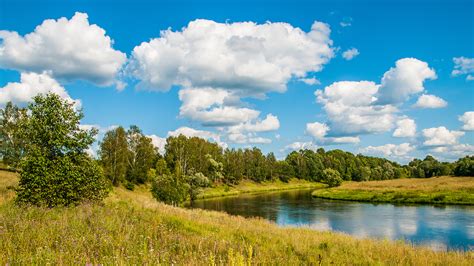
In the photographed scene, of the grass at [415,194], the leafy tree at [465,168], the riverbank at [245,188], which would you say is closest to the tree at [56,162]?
the grass at [415,194]

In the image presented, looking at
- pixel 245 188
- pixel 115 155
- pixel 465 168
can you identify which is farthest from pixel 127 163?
pixel 465 168

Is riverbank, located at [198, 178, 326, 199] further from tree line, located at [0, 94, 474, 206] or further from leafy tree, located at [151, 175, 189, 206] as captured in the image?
leafy tree, located at [151, 175, 189, 206]

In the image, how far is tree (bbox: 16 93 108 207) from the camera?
642 inches

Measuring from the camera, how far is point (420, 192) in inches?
2645

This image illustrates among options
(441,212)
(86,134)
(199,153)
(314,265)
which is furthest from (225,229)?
(199,153)

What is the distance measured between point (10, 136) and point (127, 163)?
29646 mm

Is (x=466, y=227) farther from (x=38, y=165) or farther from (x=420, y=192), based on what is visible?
(x=38, y=165)

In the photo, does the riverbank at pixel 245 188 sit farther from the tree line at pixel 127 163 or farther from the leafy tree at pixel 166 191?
the leafy tree at pixel 166 191

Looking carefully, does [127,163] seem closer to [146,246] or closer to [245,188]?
[245,188]

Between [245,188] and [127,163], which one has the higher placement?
[127,163]

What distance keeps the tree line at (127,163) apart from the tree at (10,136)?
0.39 ft

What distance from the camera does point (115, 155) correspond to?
73.0m

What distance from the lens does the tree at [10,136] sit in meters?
48.1

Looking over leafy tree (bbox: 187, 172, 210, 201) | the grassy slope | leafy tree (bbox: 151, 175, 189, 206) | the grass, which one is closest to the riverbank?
leafy tree (bbox: 187, 172, 210, 201)
